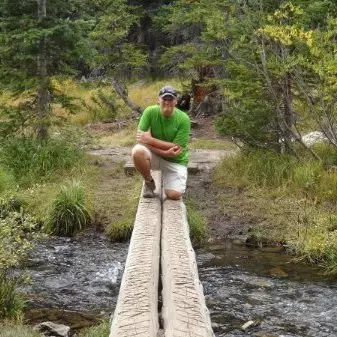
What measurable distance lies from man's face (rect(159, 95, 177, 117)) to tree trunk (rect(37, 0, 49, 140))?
5.66 m

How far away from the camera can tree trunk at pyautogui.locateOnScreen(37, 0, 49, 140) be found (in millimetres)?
12523

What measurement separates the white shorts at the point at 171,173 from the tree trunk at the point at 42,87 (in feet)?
17.2

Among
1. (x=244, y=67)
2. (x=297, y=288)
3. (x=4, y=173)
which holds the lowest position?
(x=297, y=288)

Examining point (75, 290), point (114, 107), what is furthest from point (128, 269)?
point (114, 107)

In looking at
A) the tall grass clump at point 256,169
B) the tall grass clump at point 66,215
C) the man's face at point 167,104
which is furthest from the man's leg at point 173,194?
the tall grass clump at point 256,169

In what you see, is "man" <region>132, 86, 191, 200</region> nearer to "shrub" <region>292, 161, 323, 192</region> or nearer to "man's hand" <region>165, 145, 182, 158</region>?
"man's hand" <region>165, 145, 182, 158</region>

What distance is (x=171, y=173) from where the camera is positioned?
7.84 meters

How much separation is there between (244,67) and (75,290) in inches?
246

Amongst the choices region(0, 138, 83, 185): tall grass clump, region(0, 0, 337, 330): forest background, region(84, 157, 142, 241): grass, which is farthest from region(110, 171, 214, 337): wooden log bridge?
region(0, 138, 83, 185): tall grass clump

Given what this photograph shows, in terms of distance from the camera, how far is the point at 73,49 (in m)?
12.8

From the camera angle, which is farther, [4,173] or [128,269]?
[4,173]

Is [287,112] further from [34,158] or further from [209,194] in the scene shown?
[34,158]

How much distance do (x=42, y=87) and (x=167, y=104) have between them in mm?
5872

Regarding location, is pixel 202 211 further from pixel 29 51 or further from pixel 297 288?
pixel 29 51
